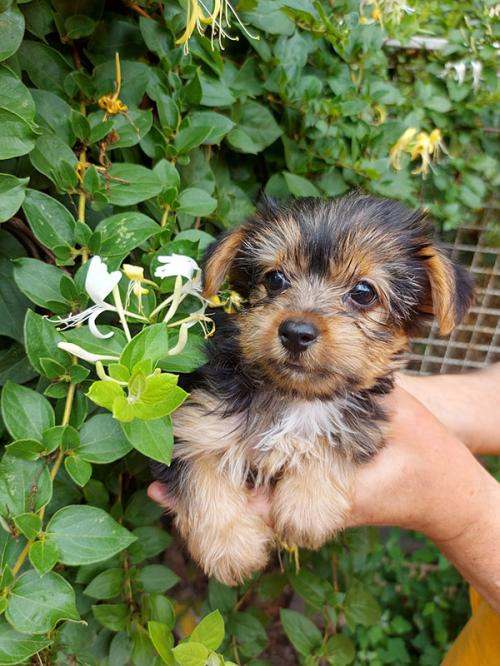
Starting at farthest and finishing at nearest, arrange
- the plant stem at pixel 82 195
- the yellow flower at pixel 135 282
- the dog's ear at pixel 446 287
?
the dog's ear at pixel 446 287
the plant stem at pixel 82 195
the yellow flower at pixel 135 282

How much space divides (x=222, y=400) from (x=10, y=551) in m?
0.78

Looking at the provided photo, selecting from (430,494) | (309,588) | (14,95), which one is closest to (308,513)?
(430,494)

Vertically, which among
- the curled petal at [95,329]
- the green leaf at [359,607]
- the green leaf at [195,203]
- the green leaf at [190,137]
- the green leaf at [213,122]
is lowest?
the green leaf at [359,607]

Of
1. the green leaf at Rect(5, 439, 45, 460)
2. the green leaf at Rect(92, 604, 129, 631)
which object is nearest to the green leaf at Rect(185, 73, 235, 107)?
the green leaf at Rect(5, 439, 45, 460)

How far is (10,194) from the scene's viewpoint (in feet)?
3.68

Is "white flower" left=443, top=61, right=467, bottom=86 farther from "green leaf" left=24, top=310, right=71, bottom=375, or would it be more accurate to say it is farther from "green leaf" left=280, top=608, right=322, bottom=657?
"green leaf" left=280, top=608, right=322, bottom=657

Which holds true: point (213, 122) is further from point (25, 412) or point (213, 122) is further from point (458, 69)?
point (458, 69)

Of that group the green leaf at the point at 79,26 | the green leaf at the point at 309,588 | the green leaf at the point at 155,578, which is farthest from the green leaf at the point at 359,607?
the green leaf at the point at 79,26

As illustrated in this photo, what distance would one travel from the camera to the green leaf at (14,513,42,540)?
3.72 ft

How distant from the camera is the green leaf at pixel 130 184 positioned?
1.39 m

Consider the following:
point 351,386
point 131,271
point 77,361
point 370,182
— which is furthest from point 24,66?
point 370,182

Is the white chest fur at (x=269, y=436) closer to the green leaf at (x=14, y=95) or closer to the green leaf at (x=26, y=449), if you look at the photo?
the green leaf at (x=26, y=449)

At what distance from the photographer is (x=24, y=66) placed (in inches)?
53.2

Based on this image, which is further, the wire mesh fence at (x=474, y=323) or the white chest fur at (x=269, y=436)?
the wire mesh fence at (x=474, y=323)
